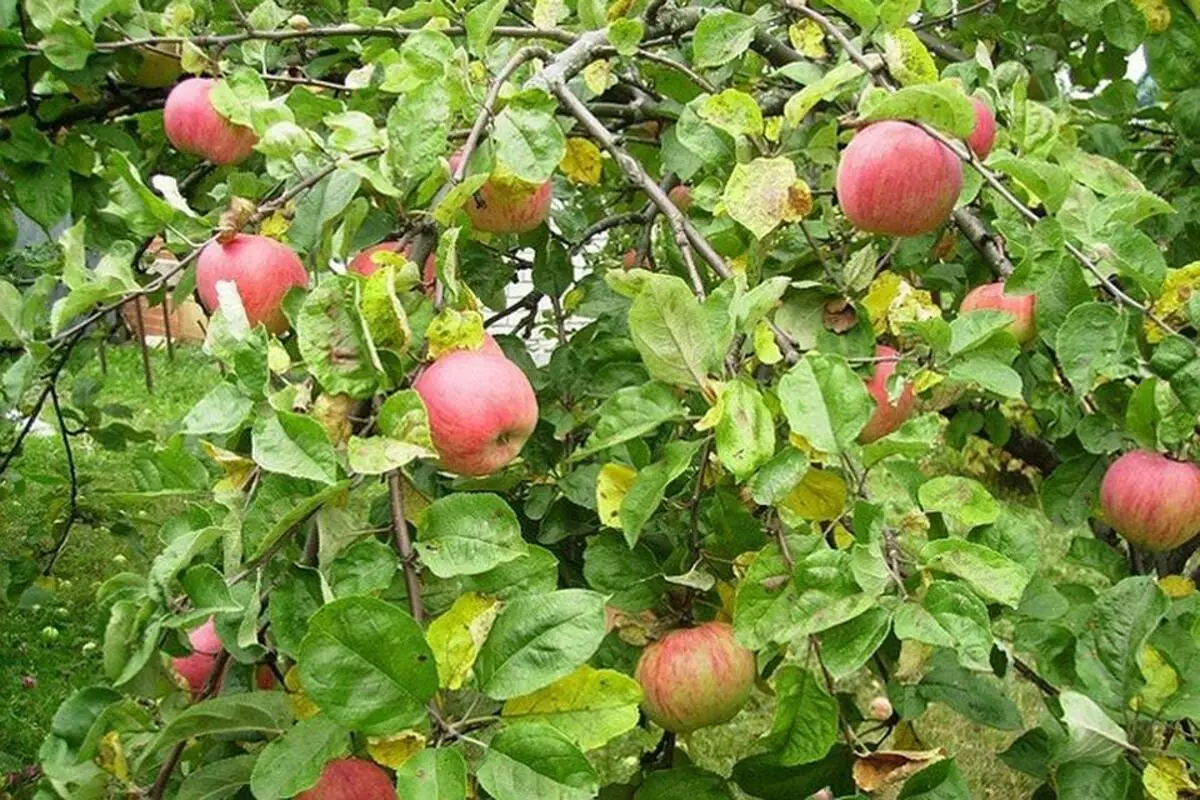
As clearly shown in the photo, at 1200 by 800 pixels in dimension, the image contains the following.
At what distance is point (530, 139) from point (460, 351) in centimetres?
19

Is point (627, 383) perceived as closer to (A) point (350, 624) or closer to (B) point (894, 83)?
(B) point (894, 83)

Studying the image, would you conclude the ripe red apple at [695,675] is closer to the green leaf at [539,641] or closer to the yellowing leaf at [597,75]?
the green leaf at [539,641]

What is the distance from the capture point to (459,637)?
2.60ft

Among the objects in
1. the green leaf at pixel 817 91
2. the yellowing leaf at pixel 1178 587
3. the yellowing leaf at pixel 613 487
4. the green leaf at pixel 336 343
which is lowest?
the yellowing leaf at pixel 1178 587

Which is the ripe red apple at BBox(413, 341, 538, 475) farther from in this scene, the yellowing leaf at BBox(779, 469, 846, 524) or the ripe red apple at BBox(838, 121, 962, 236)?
the ripe red apple at BBox(838, 121, 962, 236)

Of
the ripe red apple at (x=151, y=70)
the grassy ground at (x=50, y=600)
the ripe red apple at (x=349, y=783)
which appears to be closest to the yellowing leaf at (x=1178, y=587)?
the ripe red apple at (x=349, y=783)

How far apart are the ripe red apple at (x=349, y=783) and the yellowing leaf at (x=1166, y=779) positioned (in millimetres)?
516

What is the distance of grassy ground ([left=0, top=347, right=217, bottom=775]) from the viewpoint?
2934 mm

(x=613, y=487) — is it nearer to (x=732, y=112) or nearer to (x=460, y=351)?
(x=460, y=351)

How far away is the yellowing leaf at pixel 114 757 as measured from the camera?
35.3 inches

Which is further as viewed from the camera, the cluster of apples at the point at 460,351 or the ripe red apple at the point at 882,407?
the ripe red apple at the point at 882,407

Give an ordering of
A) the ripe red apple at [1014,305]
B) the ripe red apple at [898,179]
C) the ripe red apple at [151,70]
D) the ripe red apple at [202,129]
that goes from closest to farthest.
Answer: the ripe red apple at [898,179] → the ripe red apple at [1014,305] → the ripe red apple at [202,129] → the ripe red apple at [151,70]

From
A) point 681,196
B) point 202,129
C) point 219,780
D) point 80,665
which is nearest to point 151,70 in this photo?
point 202,129

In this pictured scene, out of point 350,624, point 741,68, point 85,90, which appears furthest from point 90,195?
point 350,624
